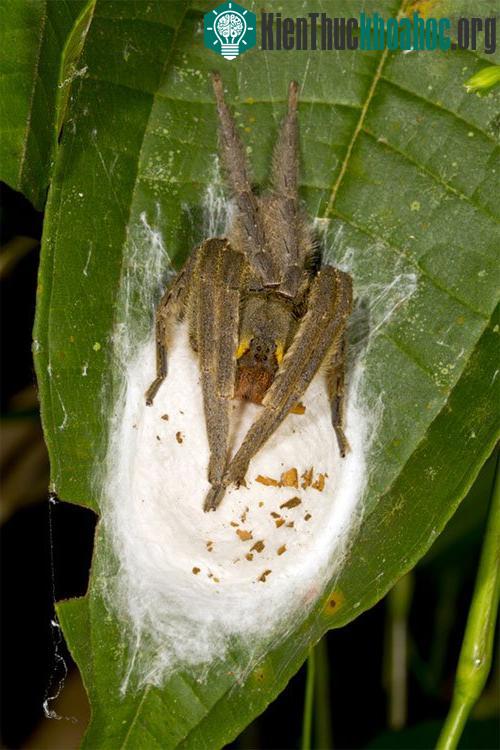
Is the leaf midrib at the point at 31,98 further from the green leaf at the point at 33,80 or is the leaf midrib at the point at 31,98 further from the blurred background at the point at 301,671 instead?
the blurred background at the point at 301,671

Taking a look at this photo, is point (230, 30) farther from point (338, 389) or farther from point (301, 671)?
point (301, 671)

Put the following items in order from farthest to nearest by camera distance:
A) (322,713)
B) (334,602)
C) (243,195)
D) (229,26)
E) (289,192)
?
(322,713)
(243,195)
(289,192)
(229,26)
(334,602)

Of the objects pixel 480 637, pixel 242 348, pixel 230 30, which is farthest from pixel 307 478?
pixel 230 30

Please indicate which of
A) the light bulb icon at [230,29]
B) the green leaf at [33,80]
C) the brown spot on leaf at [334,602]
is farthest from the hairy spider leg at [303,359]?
the green leaf at [33,80]

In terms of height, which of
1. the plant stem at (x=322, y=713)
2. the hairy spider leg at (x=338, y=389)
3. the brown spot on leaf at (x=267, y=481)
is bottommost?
the plant stem at (x=322, y=713)

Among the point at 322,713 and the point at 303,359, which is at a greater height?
the point at 303,359
